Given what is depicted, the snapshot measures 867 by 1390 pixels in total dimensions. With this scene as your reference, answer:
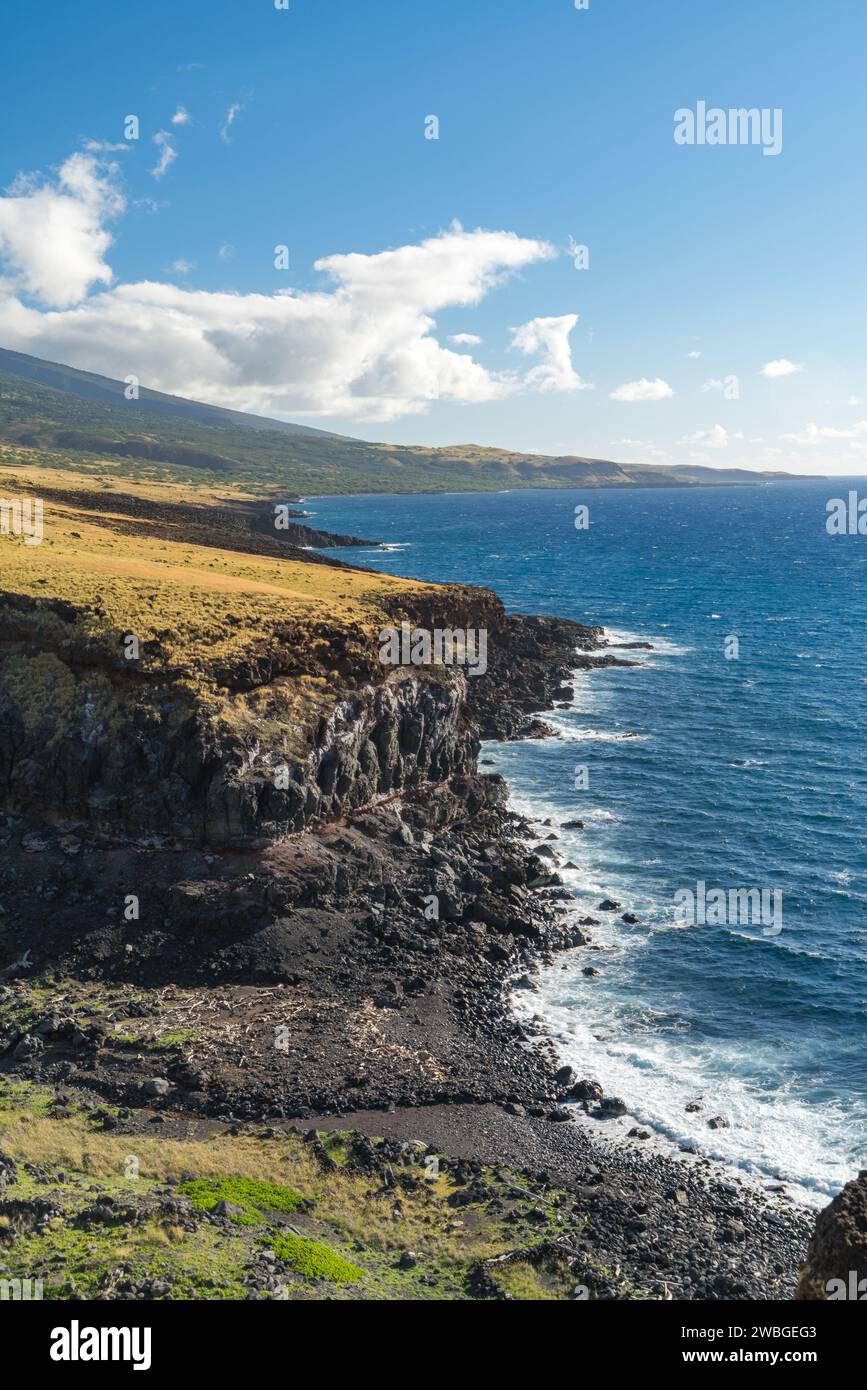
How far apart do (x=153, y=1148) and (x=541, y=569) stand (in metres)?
172

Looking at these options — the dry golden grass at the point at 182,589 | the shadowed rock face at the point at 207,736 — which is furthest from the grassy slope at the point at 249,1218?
the dry golden grass at the point at 182,589

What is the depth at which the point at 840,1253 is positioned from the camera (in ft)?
73.2

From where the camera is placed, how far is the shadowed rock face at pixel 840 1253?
21688 millimetres

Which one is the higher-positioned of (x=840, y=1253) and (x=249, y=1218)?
(x=840, y=1253)

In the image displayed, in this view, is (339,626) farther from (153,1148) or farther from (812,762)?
(812,762)

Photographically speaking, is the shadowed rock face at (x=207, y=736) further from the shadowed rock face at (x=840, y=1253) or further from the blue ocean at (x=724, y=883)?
the shadowed rock face at (x=840, y=1253)

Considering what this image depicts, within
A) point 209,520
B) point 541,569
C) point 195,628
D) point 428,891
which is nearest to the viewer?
point 428,891

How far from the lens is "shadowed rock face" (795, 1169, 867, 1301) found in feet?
71.2

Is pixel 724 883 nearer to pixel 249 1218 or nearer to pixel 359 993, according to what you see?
pixel 359 993

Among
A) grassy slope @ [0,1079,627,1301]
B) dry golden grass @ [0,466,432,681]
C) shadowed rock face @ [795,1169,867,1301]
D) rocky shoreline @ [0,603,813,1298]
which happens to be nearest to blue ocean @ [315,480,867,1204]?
rocky shoreline @ [0,603,813,1298]

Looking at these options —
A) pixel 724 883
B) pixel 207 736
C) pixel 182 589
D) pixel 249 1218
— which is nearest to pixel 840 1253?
pixel 249 1218

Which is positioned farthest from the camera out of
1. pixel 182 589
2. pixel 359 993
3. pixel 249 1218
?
pixel 182 589
